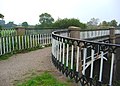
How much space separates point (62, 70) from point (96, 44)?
6.85 ft

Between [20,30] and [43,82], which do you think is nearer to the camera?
[43,82]

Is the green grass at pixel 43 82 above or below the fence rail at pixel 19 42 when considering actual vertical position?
below

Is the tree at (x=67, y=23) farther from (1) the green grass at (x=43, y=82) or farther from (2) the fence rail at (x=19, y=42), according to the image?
(1) the green grass at (x=43, y=82)

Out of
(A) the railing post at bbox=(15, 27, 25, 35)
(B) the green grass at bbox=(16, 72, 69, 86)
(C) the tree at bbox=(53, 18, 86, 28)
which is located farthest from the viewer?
(C) the tree at bbox=(53, 18, 86, 28)

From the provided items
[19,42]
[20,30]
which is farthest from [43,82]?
[20,30]

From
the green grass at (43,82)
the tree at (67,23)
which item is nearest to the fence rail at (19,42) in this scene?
the green grass at (43,82)

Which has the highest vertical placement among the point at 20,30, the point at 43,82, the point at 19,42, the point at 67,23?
the point at 67,23

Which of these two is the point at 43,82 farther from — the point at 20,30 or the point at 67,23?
the point at 67,23

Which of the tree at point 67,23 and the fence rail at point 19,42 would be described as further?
the tree at point 67,23

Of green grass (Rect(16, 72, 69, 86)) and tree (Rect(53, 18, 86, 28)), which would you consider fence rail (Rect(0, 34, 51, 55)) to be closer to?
green grass (Rect(16, 72, 69, 86))

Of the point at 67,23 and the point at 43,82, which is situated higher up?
the point at 67,23

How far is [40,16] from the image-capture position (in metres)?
33.1

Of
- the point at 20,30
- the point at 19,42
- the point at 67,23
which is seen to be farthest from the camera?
the point at 67,23

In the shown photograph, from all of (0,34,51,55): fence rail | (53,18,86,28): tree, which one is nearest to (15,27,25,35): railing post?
(0,34,51,55): fence rail
